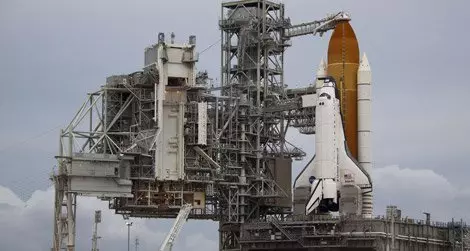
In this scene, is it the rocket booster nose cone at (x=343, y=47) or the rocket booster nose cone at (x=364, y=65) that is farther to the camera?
the rocket booster nose cone at (x=343, y=47)

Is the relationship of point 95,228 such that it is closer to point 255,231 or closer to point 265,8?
point 255,231

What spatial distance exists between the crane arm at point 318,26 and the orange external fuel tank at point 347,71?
1632 millimetres

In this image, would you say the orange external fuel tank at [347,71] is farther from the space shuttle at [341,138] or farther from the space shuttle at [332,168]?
the space shuttle at [332,168]

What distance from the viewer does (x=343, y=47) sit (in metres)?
97.7

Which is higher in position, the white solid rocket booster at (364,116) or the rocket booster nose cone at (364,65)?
the rocket booster nose cone at (364,65)

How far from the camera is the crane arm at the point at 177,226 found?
296 feet

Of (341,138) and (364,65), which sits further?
(364,65)

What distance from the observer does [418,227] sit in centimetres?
9681

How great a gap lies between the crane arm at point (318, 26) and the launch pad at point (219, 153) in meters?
0.11

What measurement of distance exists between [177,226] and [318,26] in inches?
939

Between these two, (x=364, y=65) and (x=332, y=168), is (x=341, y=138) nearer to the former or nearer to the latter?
(x=332, y=168)

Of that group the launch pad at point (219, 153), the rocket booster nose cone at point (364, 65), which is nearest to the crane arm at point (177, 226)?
the launch pad at point (219, 153)

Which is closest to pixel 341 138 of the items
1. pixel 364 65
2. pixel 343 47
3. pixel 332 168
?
pixel 332 168

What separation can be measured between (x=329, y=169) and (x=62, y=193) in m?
21.8
